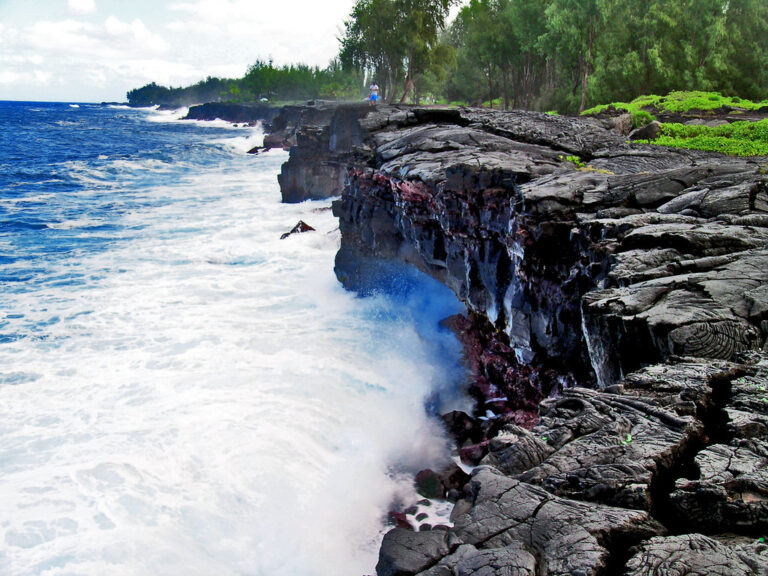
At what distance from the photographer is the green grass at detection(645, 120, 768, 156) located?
1609cm

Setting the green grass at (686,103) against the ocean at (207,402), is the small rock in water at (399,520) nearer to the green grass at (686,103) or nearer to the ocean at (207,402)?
the ocean at (207,402)

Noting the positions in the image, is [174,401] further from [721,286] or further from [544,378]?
[721,286]

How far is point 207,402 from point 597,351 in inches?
405

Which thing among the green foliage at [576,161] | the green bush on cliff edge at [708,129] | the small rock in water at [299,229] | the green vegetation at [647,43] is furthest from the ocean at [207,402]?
the green vegetation at [647,43]

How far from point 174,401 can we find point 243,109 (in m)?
121

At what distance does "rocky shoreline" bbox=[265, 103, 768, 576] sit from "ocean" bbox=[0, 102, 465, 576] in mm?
2210

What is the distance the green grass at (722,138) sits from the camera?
634 inches

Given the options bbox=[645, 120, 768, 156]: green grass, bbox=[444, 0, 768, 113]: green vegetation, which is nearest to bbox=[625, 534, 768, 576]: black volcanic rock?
bbox=[645, 120, 768, 156]: green grass

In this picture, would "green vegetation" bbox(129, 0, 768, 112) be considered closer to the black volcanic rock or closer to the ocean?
the ocean

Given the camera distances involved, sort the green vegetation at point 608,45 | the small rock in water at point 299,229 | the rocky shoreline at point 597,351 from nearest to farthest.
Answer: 1. the rocky shoreline at point 597,351
2. the small rock in water at point 299,229
3. the green vegetation at point 608,45

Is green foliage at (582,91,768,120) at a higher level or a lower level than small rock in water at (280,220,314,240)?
higher

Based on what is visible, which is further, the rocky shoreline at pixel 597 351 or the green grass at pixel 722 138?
the green grass at pixel 722 138

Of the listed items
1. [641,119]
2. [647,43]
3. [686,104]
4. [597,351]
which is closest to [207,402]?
[597,351]

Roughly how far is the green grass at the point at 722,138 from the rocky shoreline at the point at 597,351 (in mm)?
1822
